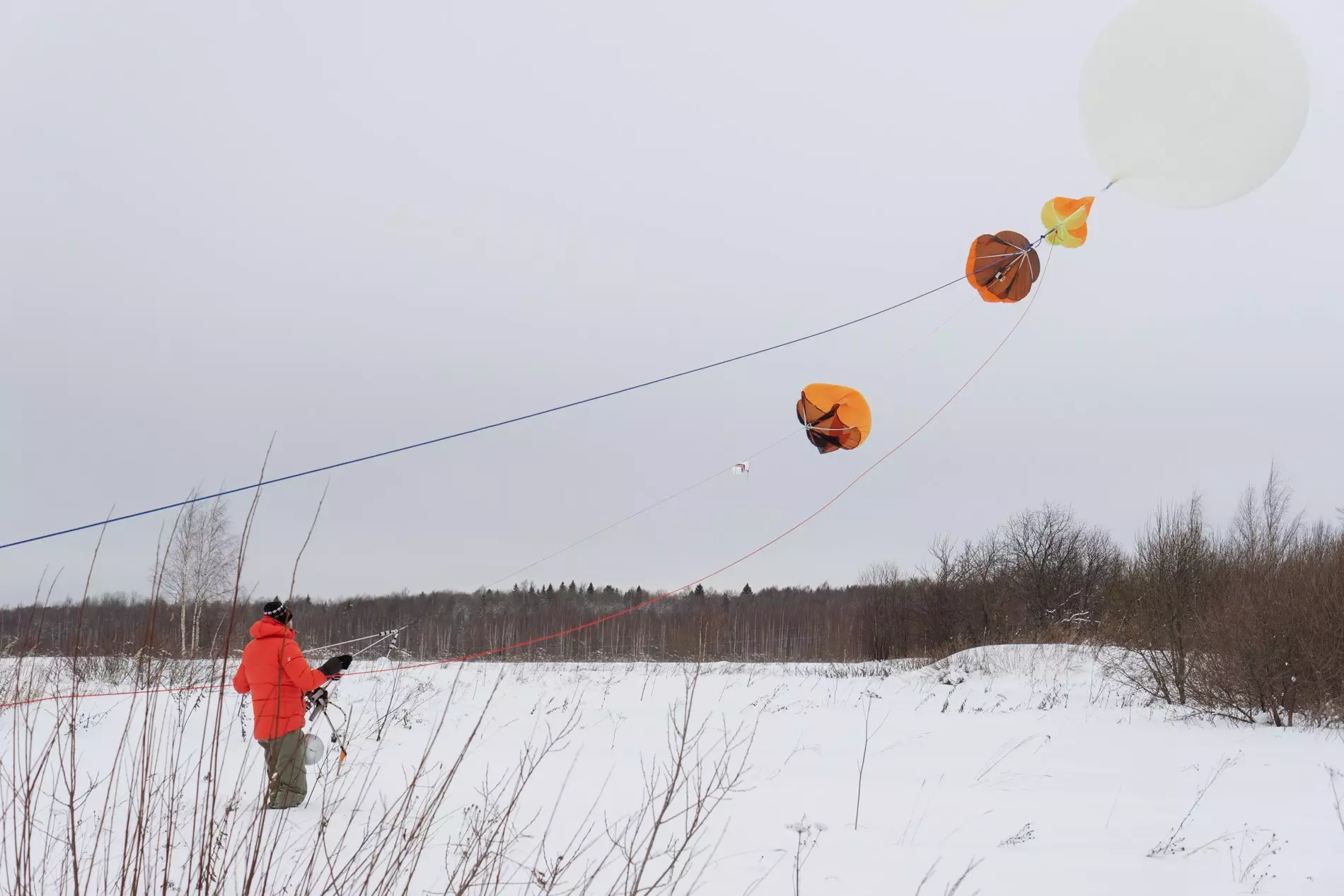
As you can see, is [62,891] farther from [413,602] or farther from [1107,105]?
[413,602]

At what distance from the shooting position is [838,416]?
7.30 meters

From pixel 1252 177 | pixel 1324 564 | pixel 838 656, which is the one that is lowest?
pixel 838 656

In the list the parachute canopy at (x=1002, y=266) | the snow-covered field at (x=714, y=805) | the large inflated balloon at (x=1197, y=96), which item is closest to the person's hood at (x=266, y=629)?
the snow-covered field at (x=714, y=805)

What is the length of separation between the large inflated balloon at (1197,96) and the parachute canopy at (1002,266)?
900 mm

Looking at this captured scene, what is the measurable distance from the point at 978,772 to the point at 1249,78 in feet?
18.5

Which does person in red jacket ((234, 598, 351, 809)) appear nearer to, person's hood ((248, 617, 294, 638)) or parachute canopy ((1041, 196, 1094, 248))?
person's hood ((248, 617, 294, 638))

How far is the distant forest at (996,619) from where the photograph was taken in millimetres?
3927

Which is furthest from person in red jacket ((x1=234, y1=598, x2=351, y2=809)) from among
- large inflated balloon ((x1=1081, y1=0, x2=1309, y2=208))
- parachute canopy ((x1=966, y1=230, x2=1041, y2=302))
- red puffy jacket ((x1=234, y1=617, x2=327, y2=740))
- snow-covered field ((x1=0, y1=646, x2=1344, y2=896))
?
large inflated balloon ((x1=1081, y1=0, x2=1309, y2=208))

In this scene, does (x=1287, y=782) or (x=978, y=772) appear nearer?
(x=1287, y=782)

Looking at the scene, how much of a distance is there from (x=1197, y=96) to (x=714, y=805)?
234 inches

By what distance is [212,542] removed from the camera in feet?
79.4

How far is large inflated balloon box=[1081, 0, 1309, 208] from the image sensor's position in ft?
18.0

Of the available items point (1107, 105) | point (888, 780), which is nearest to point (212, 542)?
point (888, 780)

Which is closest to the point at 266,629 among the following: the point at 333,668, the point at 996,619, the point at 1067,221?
the point at 333,668
